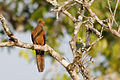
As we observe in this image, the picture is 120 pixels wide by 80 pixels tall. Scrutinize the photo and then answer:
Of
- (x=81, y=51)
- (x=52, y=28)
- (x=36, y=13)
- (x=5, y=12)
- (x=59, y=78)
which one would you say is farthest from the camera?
(x=5, y=12)

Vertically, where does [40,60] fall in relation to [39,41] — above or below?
below

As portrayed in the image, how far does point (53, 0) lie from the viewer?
615 centimetres

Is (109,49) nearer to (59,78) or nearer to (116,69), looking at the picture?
(116,69)

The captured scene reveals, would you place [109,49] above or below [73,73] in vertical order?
above

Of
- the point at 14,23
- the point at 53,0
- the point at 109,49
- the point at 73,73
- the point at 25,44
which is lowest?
the point at 73,73

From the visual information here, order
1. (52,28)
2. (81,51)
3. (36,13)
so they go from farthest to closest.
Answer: (52,28)
(36,13)
(81,51)

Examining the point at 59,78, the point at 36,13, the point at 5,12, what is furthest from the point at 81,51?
the point at 5,12

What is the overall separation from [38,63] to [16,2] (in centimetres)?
653

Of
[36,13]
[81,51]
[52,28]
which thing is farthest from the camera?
[52,28]

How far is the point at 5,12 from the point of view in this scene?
1559 cm

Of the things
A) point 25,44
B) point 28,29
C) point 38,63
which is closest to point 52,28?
point 28,29

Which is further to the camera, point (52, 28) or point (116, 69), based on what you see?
point (52, 28)

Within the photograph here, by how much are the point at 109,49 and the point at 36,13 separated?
9.86 feet

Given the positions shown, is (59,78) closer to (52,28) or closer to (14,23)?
(52,28)
